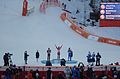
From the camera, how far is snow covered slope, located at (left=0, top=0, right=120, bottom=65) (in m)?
35.0

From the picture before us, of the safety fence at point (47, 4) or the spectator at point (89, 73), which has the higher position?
the safety fence at point (47, 4)

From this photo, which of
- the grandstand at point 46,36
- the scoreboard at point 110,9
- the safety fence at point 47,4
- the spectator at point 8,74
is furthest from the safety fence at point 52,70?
the safety fence at point 47,4

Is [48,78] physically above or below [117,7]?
below

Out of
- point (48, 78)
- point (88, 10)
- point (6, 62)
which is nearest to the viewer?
point (48, 78)

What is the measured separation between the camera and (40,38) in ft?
131

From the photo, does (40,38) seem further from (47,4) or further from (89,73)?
(89,73)

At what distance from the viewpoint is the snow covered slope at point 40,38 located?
3501 centimetres

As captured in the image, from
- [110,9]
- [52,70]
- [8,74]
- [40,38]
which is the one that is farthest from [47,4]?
[8,74]

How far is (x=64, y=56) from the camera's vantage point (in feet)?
113

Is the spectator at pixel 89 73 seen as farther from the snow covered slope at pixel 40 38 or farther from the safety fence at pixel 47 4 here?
the safety fence at pixel 47 4

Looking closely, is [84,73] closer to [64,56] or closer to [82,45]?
[64,56]

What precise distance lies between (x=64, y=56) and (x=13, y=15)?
1479 centimetres

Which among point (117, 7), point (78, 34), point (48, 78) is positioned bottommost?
point (48, 78)

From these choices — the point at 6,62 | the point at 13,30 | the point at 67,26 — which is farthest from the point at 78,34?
the point at 6,62
